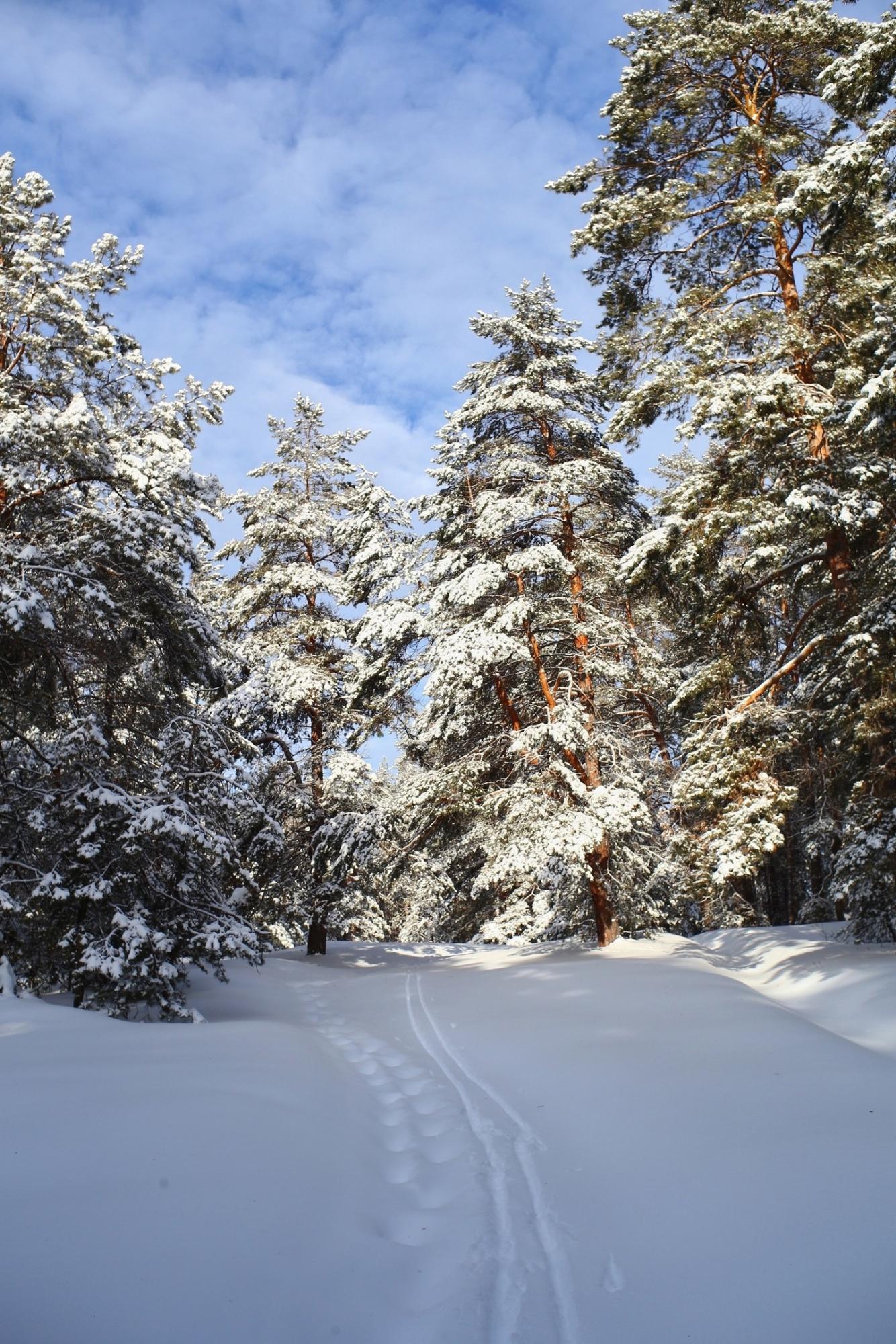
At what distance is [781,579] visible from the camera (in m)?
10.9

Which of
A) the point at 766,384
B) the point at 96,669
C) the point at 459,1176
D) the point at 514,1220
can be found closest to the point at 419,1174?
the point at 459,1176

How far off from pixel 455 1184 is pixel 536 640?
421 inches

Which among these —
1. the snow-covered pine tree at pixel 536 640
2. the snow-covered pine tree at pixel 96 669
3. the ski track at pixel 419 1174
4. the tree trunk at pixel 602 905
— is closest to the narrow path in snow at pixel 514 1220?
the ski track at pixel 419 1174

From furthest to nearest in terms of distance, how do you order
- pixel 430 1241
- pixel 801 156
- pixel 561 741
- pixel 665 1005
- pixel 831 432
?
pixel 561 741, pixel 801 156, pixel 831 432, pixel 665 1005, pixel 430 1241

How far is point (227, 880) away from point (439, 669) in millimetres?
5098

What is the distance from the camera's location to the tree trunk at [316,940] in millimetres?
17531

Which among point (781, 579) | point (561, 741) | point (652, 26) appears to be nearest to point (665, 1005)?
point (561, 741)

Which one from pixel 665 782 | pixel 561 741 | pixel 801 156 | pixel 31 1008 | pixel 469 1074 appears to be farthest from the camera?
pixel 665 782

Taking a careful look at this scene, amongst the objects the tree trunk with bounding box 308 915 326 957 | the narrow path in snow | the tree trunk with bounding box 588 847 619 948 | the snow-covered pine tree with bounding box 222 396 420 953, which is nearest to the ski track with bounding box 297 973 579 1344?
the narrow path in snow

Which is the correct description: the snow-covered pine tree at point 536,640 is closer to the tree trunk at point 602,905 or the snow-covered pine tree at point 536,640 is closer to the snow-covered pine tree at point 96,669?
the tree trunk at point 602,905

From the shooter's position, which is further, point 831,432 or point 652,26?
point 652,26

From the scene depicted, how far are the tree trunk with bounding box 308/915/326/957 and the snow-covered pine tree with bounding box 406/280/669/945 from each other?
11.7 ft

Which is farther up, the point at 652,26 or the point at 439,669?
the point at 652,26

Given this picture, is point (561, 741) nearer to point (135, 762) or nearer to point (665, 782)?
point (665, 782)
